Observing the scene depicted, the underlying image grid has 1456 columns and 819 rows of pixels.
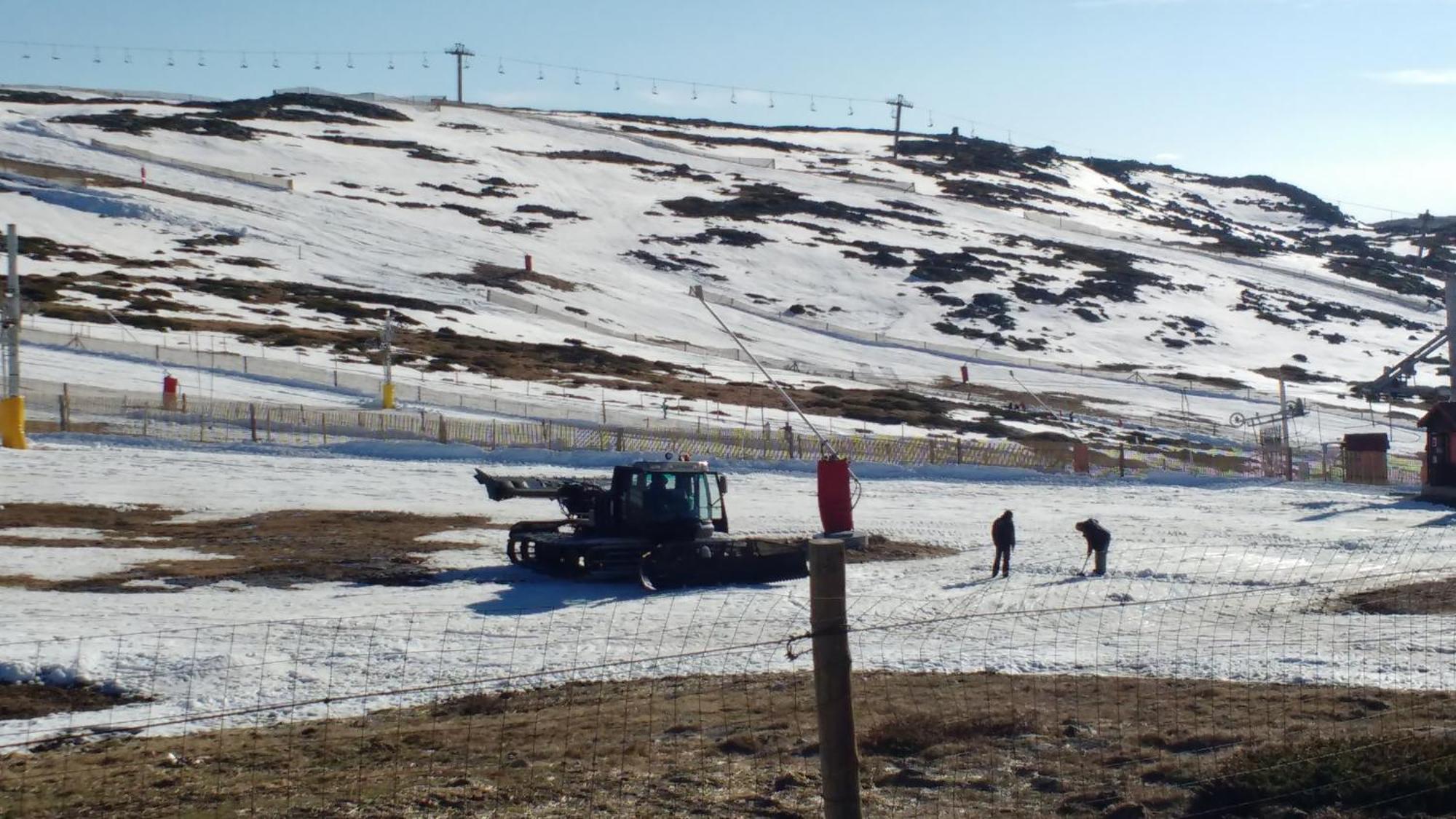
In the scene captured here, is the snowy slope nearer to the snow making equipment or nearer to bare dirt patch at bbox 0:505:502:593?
bare dirt patch at bbox 0:505:502:593

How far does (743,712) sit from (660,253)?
312 ft

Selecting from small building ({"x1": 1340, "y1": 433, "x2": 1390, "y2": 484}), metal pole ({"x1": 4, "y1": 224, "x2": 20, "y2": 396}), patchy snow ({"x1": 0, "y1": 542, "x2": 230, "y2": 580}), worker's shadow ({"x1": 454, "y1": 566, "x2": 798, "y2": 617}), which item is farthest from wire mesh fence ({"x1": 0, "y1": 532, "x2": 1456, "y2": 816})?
small building ({"x1": 1340, "y1": 433, "x2": 1390, "y2": 484})

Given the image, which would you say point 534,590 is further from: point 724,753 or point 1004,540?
point 724,753

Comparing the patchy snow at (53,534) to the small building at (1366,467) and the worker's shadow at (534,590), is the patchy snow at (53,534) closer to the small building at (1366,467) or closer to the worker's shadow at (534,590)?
the worker's shadow at (534,590)

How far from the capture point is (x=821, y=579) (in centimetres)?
599

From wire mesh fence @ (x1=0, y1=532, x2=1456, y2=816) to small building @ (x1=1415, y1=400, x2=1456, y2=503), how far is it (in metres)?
20.7

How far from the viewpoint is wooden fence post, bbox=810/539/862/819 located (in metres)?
5.93

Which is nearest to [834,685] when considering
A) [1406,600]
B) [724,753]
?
[724,753]

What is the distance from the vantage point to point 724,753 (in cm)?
1077

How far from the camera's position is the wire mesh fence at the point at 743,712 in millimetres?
9297

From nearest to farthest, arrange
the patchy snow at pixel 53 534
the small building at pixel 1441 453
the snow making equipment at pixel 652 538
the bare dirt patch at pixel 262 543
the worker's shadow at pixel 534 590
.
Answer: the worker's shadow at pixel 534 590, the bare dirt patch at pixel 262 543, the snow making equipment at pixel 652 538, the patchy snow at pixel 53 534, the small building at pixel 1441 453

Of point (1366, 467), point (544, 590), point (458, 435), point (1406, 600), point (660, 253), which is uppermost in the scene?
point (660, 253)

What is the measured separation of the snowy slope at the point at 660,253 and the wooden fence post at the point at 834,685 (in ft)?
196

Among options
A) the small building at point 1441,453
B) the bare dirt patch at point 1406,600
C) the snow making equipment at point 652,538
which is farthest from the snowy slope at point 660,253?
the bare dirt patch at point 1406,600
